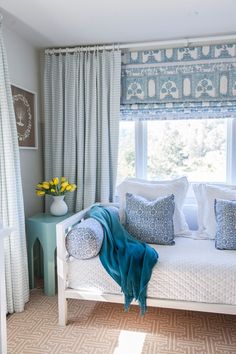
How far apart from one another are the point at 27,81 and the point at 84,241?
173 centimetres

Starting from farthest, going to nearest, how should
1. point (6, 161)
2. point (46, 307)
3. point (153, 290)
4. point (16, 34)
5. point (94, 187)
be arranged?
point (94, 187) → point (16, 34) → point (46, 307) → point (6, 161) → point (153, 290)

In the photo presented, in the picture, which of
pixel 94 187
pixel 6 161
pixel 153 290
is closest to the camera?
pixel 153 290

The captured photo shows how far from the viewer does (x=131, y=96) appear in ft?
10.1

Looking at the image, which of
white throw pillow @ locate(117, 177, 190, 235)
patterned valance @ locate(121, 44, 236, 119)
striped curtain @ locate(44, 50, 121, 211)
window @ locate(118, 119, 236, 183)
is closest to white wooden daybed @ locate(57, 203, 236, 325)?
white throw pillow @ locate(117, 177, 190, 235)

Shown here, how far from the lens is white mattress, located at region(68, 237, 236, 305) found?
2.04 metres

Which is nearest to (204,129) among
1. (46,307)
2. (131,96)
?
(131,96)

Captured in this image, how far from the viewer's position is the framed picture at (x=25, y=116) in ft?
9.12

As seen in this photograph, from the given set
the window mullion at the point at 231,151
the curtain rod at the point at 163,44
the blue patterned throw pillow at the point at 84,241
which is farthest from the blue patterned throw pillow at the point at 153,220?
the curtain rod at the point at 163,44

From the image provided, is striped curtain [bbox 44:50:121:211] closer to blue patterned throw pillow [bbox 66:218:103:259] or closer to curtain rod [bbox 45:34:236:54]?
curtain rod [bbox 45:34:236:54]

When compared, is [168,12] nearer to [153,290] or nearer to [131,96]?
[131,96]

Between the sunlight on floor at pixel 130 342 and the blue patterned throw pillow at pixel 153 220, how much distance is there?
694 mm

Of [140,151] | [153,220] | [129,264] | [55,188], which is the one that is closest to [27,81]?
[55,188]

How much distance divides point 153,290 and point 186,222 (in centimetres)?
98

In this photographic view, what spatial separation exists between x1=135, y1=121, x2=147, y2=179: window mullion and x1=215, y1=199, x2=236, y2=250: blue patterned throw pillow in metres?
1.00
